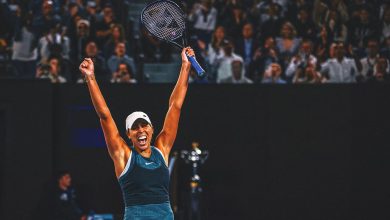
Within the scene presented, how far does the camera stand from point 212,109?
13836 mm

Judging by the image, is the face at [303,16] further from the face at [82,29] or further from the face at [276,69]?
the face at [82,29]

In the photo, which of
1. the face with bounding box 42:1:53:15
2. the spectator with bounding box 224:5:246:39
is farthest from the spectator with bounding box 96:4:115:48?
the spectator with bounding box 224:5:246:39

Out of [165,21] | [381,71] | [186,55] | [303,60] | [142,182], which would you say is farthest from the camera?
[303,60]

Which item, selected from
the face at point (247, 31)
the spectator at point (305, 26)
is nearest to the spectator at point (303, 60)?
the spectator at point (305, 26)

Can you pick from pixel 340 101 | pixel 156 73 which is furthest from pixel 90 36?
pixel 340 101

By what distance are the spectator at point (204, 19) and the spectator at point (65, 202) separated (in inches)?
152

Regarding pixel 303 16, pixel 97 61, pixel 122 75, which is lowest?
pixel 122 75

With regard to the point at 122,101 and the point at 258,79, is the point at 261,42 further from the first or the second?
the point at 122,101

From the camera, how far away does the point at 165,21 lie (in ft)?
23.4

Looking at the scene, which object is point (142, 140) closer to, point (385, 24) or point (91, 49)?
point (91, 49)

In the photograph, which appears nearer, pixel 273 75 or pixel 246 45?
pixel 273 75

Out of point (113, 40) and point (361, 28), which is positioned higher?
point (361, 28)

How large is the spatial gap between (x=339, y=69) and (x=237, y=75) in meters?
1.68

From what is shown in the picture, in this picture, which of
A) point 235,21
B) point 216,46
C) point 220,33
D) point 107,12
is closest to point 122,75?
point 107,12
